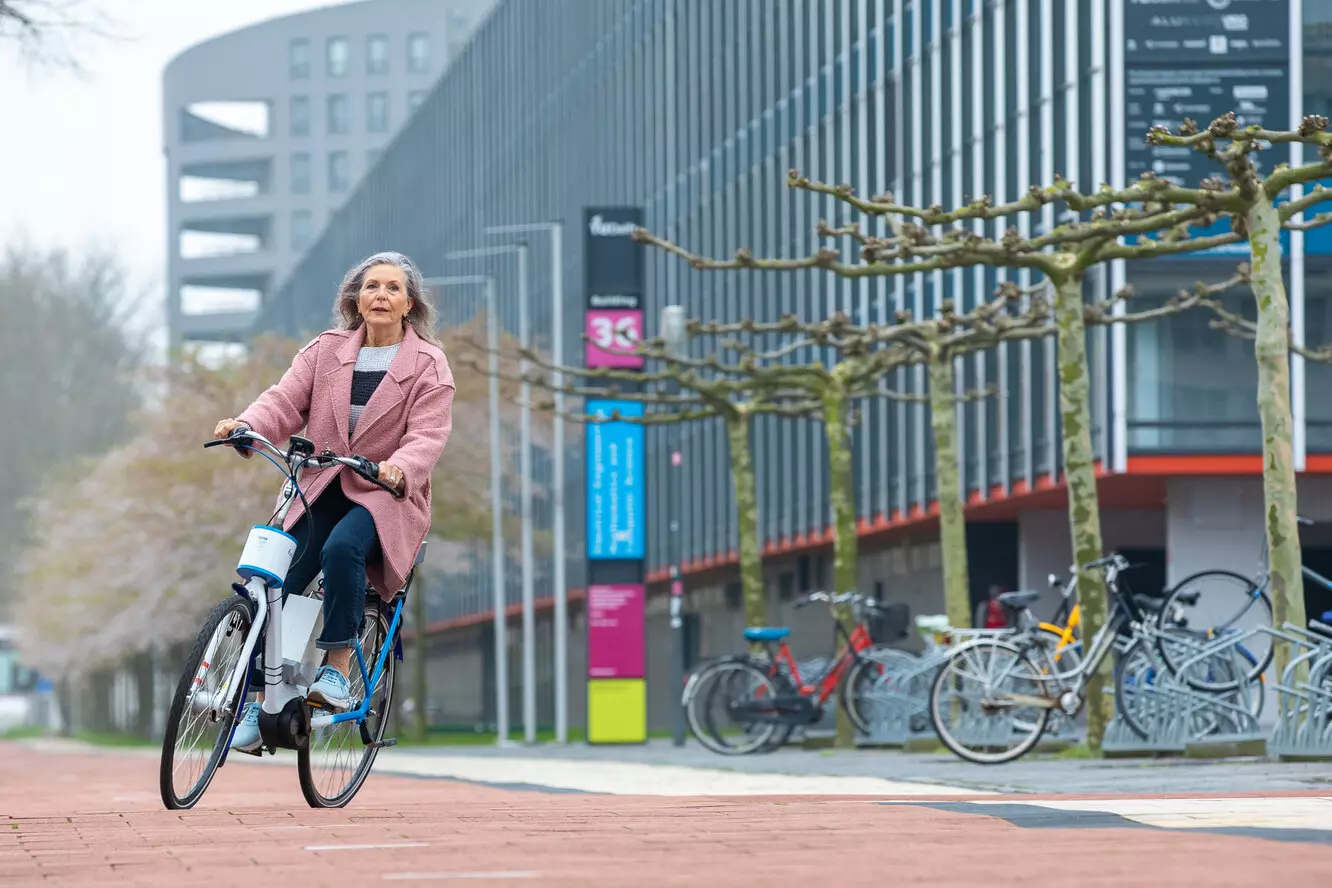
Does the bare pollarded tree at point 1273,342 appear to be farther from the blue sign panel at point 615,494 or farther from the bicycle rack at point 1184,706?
the blue sign panel at point 615,494

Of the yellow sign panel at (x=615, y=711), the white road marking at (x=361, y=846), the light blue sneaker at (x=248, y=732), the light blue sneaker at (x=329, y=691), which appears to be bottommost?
the yellow sign panel at (x=615, y=711)

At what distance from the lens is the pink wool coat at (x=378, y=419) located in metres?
8.32

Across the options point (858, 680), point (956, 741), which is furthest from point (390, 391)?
point (858, 680)

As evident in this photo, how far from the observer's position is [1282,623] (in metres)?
14.9

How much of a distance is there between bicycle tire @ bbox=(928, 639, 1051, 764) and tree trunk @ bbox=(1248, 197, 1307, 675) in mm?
1594

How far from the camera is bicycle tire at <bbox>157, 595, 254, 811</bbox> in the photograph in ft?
25.6

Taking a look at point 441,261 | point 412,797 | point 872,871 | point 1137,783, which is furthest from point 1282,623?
point 441,261

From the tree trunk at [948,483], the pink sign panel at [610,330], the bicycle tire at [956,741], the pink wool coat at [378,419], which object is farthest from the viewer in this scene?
the pink sign panel at [610,330]

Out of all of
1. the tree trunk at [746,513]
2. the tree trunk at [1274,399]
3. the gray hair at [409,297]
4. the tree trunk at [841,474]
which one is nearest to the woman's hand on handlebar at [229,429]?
the gray hair at [409,297]

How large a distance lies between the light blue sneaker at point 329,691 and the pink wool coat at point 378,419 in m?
0.35

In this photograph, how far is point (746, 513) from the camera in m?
29.2

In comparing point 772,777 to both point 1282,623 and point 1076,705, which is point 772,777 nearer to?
point 1076,705

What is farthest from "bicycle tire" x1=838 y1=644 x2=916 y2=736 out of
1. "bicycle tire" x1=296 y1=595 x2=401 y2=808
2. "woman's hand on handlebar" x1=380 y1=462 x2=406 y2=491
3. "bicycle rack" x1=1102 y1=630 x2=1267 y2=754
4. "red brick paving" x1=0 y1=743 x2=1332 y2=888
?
"woman's hand on handlebar" x1=380 y1=462 x2=406 y2=491

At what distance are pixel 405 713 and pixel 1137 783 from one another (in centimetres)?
5153
